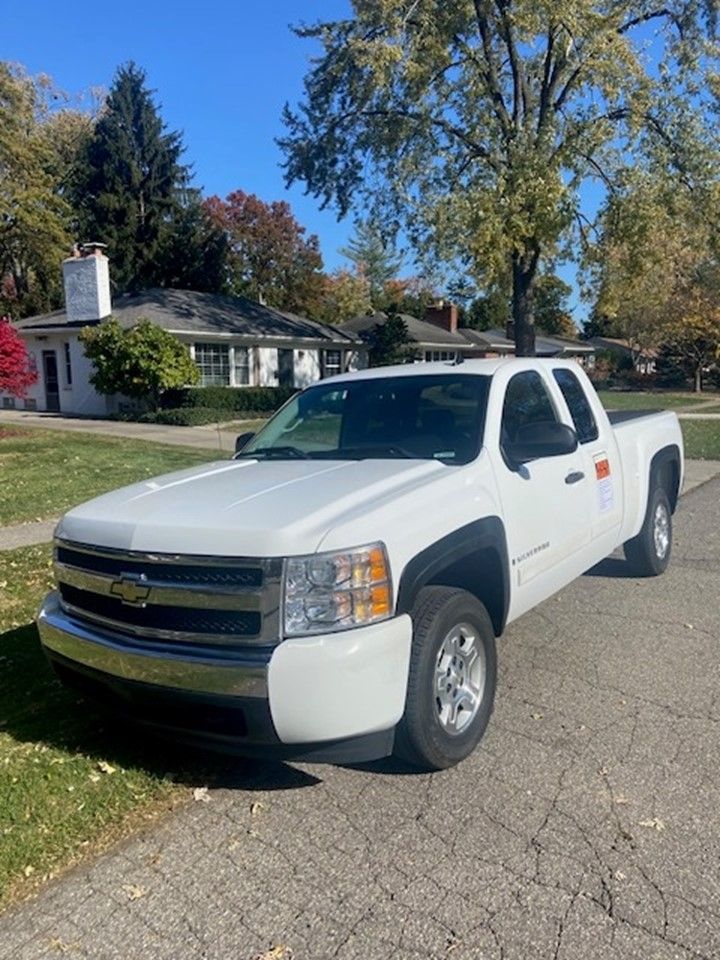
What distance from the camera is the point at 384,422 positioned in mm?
4484

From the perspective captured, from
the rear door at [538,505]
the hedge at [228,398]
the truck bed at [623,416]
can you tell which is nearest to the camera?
the rear door at [538,505]

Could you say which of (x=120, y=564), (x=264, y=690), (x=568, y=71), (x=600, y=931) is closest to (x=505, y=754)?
(x=600, y=931)

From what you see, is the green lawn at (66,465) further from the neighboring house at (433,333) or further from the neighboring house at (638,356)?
the neighboring house at (638,356)

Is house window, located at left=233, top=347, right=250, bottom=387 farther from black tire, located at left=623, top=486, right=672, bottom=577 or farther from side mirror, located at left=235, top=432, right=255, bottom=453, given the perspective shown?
side mirror, located at left=235, top=432, right=255, bottom=453

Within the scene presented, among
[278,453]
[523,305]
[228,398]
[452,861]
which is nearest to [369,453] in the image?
[278,453]

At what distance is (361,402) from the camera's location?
470cm

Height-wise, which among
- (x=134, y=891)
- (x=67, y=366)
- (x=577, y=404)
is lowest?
(x=134, y=891)

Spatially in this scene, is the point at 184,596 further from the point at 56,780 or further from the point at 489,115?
the point at 489,115

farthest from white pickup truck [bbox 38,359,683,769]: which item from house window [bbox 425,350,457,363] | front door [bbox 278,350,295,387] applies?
house window [bbox 425,350,457,363]

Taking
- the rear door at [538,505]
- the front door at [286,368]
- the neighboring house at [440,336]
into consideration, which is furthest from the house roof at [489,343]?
the rear door at [538,505]

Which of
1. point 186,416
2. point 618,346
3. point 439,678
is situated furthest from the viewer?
point 618,346

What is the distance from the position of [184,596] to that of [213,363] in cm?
2529

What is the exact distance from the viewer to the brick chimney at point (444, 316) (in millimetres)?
44625

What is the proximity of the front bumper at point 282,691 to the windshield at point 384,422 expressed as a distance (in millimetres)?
1327
